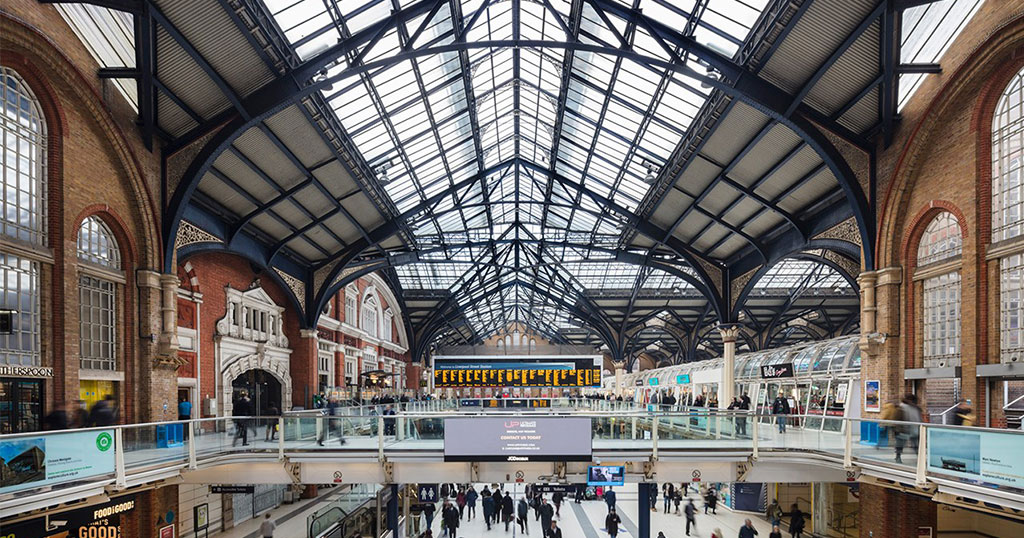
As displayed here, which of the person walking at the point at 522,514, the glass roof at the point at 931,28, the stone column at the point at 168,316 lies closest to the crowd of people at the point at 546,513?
the person walking at the point at 522,514

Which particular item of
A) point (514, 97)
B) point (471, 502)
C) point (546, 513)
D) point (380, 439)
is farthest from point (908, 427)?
point (471, 502)

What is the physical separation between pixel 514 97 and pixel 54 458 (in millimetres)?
19078

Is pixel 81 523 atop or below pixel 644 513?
atop

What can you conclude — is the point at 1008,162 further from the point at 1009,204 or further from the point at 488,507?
the point at 488,507

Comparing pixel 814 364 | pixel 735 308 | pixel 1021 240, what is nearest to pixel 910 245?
pixel 1021 240

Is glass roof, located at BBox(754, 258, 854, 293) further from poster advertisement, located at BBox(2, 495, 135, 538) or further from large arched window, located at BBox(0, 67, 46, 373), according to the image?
large arched window, located at BBox(0, 67, 46, 373)

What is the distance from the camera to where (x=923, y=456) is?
45.4ft

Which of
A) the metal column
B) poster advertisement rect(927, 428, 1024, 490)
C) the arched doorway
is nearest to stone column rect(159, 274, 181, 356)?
the arched doorway

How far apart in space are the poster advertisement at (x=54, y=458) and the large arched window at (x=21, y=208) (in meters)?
2.29

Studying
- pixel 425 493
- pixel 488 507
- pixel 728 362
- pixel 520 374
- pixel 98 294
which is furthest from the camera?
pixel 520 374

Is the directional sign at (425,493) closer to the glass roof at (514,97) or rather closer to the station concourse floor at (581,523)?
the station concourse floor at (581,523)

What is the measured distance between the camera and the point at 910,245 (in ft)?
60.4

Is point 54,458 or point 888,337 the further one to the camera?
point 888,337

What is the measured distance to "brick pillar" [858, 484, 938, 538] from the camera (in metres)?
17.5
